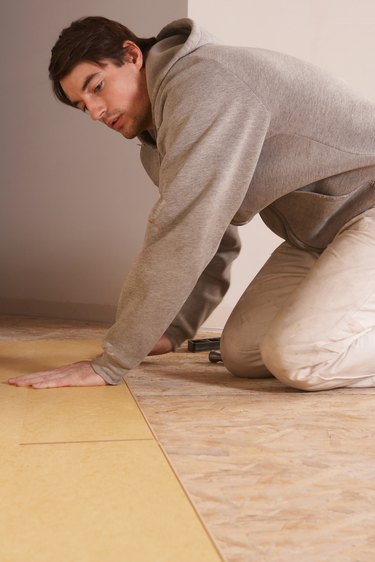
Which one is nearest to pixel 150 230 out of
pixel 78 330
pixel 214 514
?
pixel 214 514

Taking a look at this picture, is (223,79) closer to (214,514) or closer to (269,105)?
(269,105)

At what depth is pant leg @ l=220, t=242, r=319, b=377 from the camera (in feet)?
7.26

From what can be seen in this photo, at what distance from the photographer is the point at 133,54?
191cm

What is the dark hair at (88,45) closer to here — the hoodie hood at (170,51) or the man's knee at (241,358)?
the hoodie hood at (170,51)

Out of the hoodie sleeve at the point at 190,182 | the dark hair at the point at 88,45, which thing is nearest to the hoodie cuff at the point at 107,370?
the hoodie sleeve at the point at 190,182

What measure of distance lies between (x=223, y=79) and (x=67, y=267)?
2.42 m

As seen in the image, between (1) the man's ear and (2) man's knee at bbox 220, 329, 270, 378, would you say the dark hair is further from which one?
(2) man's knee at bbox 220, 329, 270, 378

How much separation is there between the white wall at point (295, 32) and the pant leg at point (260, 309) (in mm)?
958

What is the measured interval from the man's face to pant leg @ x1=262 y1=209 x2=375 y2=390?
0.70 metres

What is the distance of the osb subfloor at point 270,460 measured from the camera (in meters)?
1.03

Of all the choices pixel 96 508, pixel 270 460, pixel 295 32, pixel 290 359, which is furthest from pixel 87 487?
pixel 295 32

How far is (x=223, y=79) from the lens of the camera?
1.72 meters

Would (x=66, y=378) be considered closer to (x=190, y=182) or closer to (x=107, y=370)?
(x=107, y=370)

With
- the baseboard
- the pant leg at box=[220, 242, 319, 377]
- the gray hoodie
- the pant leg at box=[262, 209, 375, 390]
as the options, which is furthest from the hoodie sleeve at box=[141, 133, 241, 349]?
the baseboard
